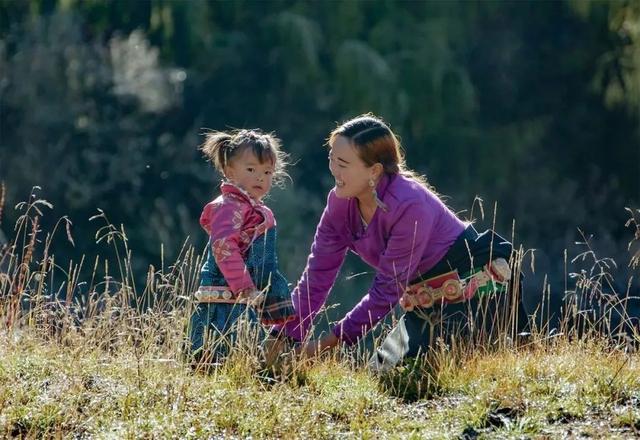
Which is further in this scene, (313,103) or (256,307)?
(313,103)

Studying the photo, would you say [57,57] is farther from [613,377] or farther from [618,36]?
[613,377]

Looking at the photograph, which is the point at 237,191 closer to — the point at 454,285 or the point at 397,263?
the point at 397,263

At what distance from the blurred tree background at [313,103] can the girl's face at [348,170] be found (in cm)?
1105

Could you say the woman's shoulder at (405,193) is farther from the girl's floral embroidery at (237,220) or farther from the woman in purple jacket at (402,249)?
the girl's floral embroidery at (237,220)

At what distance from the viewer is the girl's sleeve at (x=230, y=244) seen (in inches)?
188

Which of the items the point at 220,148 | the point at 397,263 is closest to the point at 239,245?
the point at 220,148

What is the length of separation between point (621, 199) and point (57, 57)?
892cm

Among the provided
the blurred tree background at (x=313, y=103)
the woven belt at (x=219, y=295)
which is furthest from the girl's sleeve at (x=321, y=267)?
the blurred tree background at (x=313, y=103)

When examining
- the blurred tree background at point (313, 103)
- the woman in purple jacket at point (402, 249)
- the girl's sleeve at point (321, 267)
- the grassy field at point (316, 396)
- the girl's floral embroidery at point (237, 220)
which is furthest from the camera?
the blurred tree background at point (313, 103)

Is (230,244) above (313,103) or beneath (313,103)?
above

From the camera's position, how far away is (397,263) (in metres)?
4.95

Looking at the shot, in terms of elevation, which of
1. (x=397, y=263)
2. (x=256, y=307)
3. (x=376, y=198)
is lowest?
(x=256, y=307)

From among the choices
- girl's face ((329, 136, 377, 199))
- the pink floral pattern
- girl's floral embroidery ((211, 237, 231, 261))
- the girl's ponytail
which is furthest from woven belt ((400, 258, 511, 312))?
the girl's ponytail

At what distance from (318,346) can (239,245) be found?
1.74 ft
